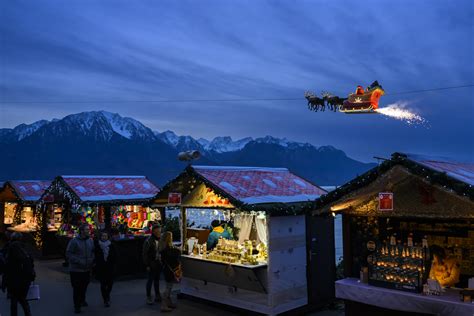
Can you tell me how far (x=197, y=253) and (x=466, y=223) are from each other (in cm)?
569

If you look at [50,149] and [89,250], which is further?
[50,149]

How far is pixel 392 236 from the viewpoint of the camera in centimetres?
716

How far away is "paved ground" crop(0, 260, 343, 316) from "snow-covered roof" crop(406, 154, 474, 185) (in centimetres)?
382

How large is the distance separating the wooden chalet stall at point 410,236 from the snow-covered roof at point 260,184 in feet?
5.83

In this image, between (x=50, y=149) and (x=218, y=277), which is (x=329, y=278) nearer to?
(x=218, y=277)

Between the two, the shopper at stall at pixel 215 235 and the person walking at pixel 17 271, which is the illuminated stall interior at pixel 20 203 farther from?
the person walking at pixel 17 271

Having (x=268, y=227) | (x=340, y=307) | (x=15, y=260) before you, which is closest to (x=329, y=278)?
(x=340, y=307)

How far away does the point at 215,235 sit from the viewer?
10047mm

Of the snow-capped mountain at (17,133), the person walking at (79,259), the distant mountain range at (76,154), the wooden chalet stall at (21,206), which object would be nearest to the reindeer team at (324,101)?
the person walking at (79,259)

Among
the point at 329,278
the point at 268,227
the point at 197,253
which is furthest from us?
the point at 197,253

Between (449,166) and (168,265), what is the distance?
213 inches

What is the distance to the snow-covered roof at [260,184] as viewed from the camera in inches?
352

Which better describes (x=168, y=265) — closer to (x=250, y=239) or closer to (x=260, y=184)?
(x=250, y=239)

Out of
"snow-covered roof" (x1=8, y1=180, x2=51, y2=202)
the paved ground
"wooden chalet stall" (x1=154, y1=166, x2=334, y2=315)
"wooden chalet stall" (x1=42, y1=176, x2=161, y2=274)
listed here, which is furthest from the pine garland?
"snow-covered roof" (x1=8, y1=180, x2=51, y2=202)
